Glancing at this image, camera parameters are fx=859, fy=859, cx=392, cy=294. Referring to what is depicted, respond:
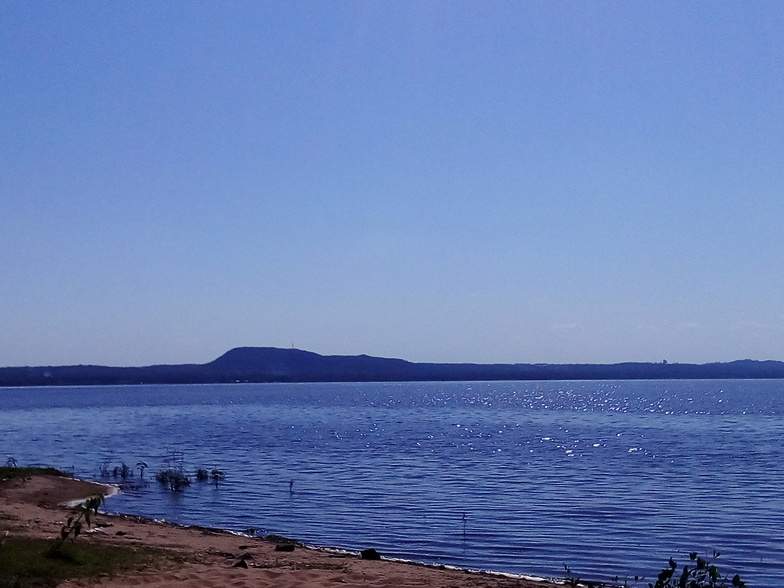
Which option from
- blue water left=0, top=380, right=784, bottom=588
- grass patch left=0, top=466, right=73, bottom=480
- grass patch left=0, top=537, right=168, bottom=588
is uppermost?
grass patch left=0, top=537, right=168, bottom=588

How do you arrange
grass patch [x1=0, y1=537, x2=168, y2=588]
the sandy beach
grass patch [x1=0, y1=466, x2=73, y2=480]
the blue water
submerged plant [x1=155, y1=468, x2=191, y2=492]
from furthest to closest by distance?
submerged plant [x1=155, y1=468, x2=191, y2=492]
grass patch [x1=0, y1=466, x2=73, y2=480]
the blue water
the sandy beach
grass patch [x1=0, y1=537, x2=168, y2=588]

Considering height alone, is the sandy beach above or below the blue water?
above

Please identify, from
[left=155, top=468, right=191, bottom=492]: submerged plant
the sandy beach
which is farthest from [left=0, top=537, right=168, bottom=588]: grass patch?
[left=155, top=468, right=191, bottom=492]: submerged plant

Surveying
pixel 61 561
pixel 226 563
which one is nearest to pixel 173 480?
pixel 226 563

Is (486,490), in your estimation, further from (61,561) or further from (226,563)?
(61,561)

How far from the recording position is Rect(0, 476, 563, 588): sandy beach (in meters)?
13.6

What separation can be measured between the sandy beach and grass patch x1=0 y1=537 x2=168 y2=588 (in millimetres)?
293

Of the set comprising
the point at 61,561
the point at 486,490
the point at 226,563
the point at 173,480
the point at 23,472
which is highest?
the point at 61,561

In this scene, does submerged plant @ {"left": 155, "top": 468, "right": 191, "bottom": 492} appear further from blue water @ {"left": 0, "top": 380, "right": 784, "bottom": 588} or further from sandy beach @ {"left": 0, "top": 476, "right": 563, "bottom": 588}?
sandy beach @ {"left": 0, "top": 476, "right": 563, "bottom": 588}

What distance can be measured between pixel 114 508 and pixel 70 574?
48.8 feet

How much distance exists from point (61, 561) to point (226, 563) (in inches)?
121

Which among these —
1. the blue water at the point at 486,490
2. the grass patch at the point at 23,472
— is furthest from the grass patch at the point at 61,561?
the grass patch at the point at 23,472

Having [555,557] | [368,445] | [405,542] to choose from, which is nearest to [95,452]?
[368,445]

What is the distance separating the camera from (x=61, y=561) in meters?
13.6
